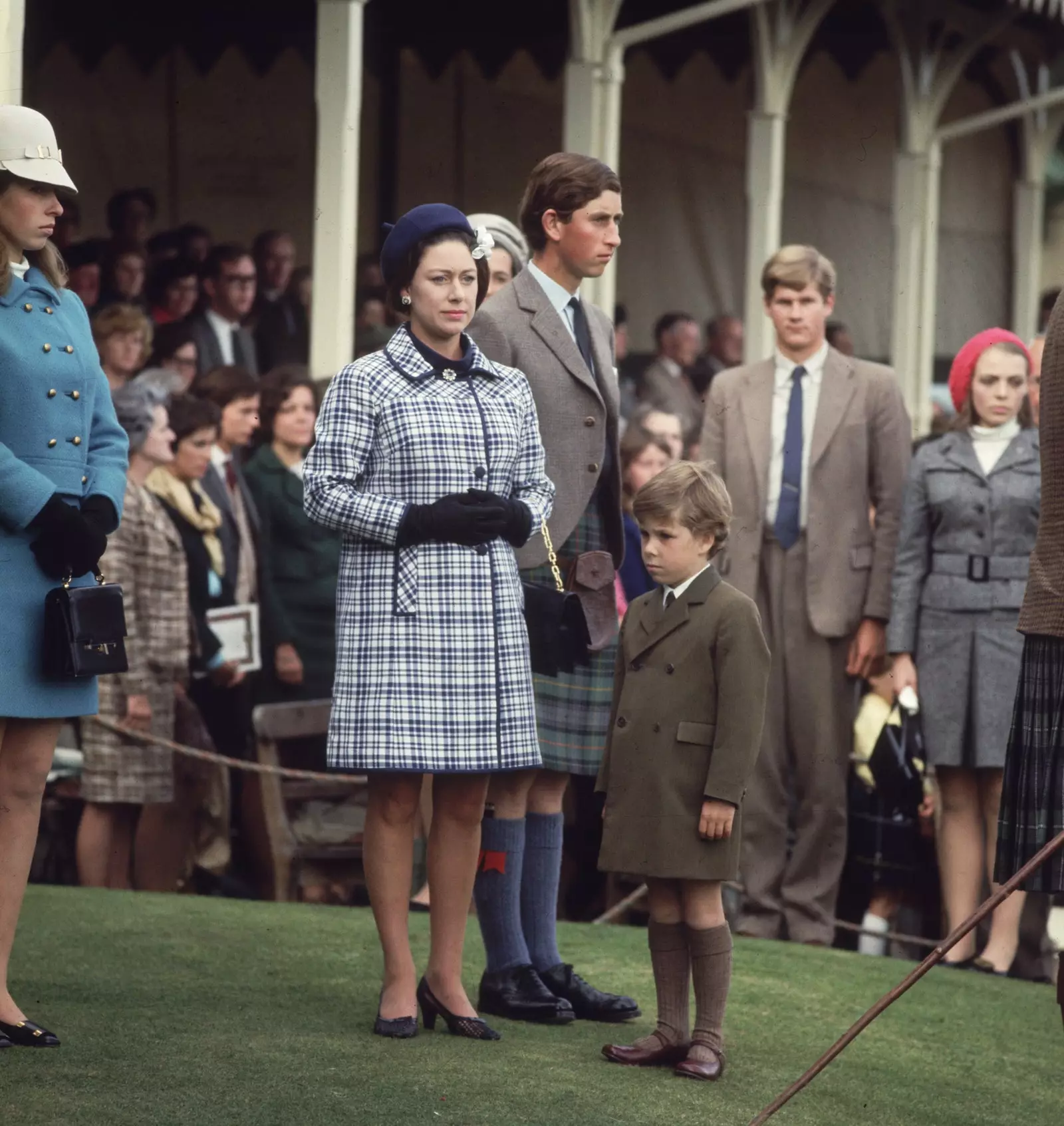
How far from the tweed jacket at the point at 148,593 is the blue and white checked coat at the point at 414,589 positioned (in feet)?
8.90

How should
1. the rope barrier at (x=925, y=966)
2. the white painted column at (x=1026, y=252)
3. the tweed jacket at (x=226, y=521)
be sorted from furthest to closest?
1. the white painted column at (x=1026, y=252)
2. the tweed jacket at (x=226, y=521)
3. the rope barrier at (x=925, y=966)

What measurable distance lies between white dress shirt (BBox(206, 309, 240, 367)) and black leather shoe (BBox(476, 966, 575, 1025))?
5328 mm

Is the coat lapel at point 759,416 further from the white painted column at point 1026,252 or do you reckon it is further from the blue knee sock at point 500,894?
the white painted column at point 1026,252

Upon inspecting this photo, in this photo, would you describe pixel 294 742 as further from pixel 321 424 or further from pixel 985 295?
pixel 985 295

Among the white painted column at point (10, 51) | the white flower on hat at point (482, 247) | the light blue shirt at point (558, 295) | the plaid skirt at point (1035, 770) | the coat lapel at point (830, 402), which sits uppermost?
the white painted column at point (10, 51)

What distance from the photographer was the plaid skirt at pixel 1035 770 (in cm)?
439

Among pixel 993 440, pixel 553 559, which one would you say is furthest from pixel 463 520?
pixel 993 440

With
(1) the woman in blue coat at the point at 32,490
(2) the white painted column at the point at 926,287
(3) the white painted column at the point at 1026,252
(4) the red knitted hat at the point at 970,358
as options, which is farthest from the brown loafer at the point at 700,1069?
(3) the white painted column at the point at 1026,252

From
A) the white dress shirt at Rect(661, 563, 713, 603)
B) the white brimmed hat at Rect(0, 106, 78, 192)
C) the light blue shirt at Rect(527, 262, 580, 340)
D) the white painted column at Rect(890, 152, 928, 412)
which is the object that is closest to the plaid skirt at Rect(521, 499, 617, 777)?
the light blue shirt at Rect(527, 262, 580, 340)

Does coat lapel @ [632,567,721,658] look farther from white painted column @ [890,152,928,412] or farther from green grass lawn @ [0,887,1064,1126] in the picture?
white painted column @ [890,152,928,412]

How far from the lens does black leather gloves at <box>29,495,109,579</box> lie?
466 centimetres

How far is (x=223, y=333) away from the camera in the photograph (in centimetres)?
1028

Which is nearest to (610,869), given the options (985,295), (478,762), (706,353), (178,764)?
(478,762)

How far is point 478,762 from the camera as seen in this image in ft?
16.3
